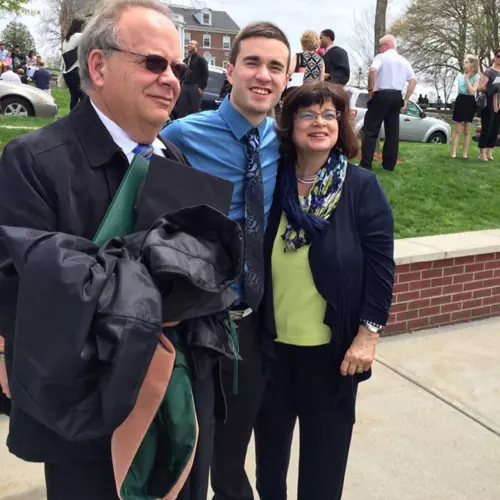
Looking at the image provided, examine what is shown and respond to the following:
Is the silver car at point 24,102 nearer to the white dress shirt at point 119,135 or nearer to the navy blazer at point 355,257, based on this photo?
the navy blazer at point 355,257

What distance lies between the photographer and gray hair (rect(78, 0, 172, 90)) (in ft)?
4.66

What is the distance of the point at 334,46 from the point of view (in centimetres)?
800

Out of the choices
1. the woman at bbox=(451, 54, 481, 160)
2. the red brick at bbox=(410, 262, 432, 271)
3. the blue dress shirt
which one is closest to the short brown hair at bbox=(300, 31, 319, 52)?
the woman at bbox=(451, 54, 481, 160)

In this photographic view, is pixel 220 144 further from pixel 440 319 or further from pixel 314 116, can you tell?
pixel 440 319

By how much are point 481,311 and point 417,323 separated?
2.41ft

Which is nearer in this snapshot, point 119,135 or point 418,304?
point 119,135

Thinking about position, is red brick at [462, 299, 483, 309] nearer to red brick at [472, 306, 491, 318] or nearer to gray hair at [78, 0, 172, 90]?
red brick at [472, 306, 491, 318]

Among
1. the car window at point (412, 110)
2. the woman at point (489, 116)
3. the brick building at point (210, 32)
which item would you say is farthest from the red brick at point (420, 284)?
the brick building at point (210, 32)

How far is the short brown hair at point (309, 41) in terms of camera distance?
280 inches

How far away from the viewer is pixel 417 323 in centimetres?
457

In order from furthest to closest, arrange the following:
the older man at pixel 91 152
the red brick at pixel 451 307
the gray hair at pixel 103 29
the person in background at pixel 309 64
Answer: the person in background at pixel 309 64 < the red brick at pixel 451 307 < the gray hair at pixel 103 29 < the older man at pixel 91 152

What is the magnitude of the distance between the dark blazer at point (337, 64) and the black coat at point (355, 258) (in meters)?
6.19

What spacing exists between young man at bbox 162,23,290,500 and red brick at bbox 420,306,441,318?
2.75m

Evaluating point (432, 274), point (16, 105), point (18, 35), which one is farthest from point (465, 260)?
point (18, 35)
